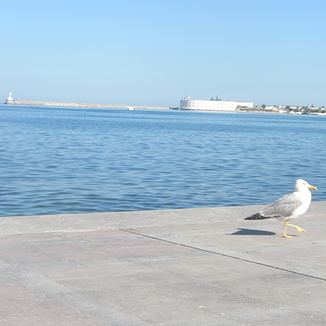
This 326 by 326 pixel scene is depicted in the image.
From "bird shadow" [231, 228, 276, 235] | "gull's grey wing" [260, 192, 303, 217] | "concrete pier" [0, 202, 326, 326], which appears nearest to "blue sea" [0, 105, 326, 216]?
"concrete pier" [0, 202, 326, 326]

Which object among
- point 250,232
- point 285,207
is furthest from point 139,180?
point 285,207

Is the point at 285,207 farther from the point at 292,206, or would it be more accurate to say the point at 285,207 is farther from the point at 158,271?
the point at 158,271

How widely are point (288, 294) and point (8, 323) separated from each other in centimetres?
273

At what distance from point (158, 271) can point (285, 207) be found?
2.93m

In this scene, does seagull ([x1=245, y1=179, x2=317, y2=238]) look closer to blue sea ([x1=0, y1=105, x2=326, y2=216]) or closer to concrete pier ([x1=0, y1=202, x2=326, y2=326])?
concrete pier ([x1=0, y1=202, x2=326, y2=326])

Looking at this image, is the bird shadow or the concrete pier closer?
the concrete pier

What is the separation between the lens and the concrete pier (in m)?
5.72

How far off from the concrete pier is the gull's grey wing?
1.21ft

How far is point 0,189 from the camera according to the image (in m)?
21.2

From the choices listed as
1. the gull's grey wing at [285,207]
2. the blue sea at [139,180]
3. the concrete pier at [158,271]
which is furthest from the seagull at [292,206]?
the blue sea at [139,180]

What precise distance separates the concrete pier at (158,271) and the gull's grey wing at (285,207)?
368 mm

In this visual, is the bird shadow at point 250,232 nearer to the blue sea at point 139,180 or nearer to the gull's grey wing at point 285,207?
the gull's grey wing at point 285,207

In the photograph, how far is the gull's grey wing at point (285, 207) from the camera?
945 centimetres

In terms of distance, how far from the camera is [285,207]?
31.1 ft
